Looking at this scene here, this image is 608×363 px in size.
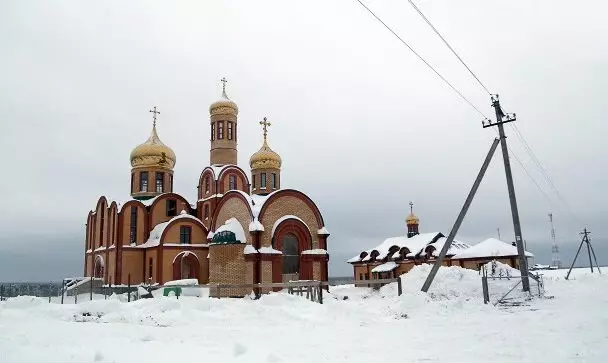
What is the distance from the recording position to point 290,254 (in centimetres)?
3094

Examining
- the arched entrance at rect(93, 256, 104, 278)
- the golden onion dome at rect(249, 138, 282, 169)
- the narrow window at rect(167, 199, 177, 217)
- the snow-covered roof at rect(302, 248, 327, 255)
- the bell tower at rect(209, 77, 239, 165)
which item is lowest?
the arched entrance at rect(93, 256, 104, 278)

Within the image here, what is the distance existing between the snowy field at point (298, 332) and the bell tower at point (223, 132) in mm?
21699

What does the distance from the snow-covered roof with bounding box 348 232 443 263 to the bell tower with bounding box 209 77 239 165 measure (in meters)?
19.2

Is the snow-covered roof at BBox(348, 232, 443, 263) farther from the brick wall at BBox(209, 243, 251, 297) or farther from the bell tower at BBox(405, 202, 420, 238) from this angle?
the brick wall at BBox(209, 243, 251, 297)

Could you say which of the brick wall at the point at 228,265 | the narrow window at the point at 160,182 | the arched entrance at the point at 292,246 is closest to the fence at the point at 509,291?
the arched entrance at the point at 292,246

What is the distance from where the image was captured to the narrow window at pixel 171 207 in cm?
3612

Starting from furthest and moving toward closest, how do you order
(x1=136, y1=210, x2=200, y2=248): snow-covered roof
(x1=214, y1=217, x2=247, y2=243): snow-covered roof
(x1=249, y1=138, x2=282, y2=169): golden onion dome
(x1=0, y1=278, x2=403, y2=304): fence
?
(x1=249, y1=138, x2=282, y2=169): golden onion dome → (x1=136, y1=210, x2=200, y2=248): snow-covered roof → (x1=214, y1=217, x2=247, y2=243): snow-covered roof → (x1=0, y1=278, x2=403, y2=304): fence

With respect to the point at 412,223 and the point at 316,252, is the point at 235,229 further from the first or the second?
the point at 412,223

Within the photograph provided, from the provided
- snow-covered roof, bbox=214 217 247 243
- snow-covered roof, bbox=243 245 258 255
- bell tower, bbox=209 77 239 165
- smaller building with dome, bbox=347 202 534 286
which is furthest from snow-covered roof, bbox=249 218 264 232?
smaller building with dome, bbox=347 202 534 286

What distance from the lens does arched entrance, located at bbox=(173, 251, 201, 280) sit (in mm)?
32344

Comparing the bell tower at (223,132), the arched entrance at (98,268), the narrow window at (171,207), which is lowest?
the arched entrance at (98,268)

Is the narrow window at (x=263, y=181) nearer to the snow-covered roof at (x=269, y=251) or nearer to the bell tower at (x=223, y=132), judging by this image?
the bell tower at (x=223, y=132)

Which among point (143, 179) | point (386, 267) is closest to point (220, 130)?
point (143, 179)

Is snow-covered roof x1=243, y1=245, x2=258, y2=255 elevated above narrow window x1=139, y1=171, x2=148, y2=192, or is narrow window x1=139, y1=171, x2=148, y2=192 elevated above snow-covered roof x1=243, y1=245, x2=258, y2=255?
narrow window x1=139, y1=171, x2=148, y2=192
